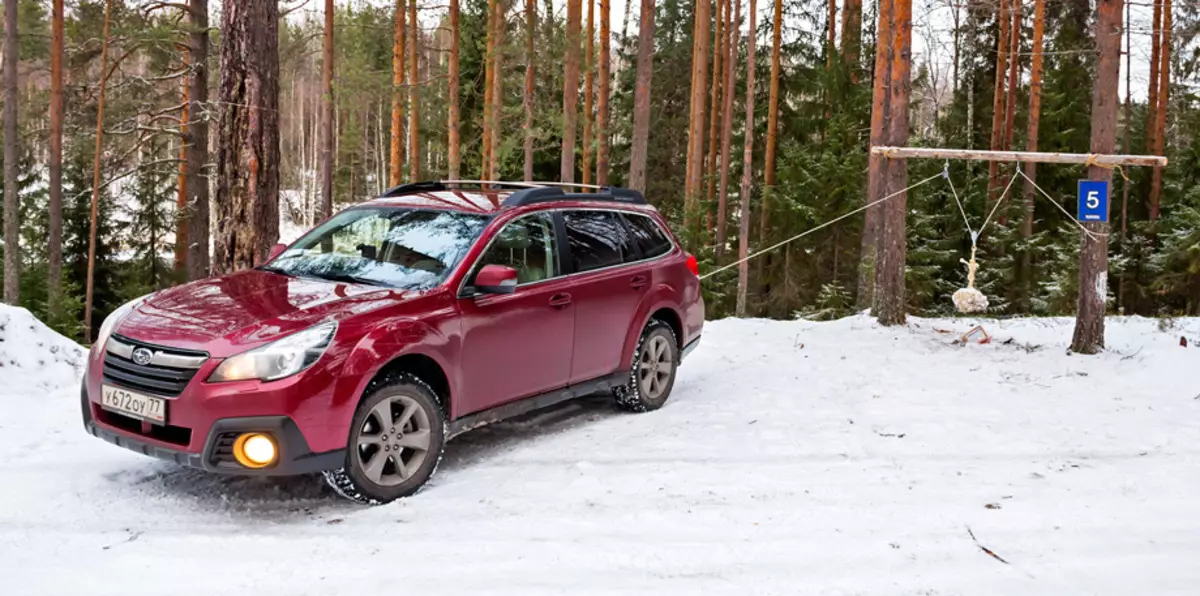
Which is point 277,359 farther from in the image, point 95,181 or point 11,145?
point 95,181

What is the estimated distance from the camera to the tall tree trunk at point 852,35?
22906mm

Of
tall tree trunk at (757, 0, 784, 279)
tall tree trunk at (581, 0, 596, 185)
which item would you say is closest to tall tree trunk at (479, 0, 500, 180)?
tall tree trunk at (581, 0, 596, 185)

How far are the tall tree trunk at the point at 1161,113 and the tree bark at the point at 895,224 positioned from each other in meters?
16.6

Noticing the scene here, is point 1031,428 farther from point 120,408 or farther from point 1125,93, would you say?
point 1125,93

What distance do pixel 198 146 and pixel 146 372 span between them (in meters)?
17.0

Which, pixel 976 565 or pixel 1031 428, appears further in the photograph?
pixel 1031 428

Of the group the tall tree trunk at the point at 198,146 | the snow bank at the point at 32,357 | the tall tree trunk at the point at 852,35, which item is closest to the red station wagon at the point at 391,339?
the snow bank at the point at 32,357

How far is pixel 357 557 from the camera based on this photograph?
4008mm

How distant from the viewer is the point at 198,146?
64.5 ft

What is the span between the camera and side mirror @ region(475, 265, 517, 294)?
5.24 m

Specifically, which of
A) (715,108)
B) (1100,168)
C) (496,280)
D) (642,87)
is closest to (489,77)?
(642,87)

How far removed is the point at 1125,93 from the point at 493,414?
2983 centimetres

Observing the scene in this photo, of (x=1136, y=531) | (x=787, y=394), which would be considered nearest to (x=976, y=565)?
(x=1136, y=531)

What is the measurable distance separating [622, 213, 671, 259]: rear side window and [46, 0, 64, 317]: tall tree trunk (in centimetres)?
1804
